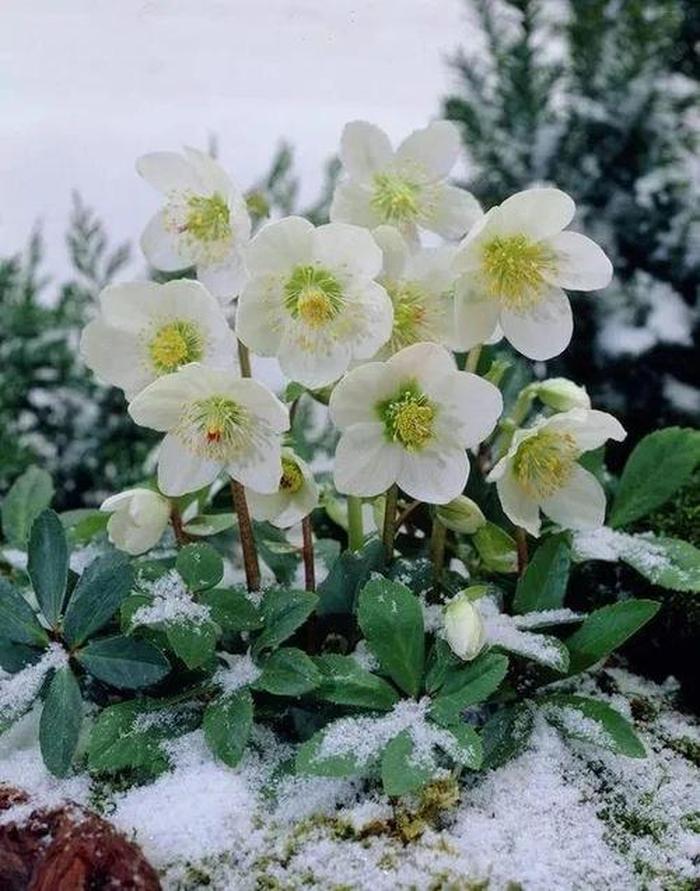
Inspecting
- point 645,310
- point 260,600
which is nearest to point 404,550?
point 260,600

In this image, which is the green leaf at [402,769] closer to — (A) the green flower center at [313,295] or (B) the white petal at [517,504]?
(B) the white petal at [517,504]

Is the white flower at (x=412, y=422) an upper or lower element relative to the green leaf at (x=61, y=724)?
upper

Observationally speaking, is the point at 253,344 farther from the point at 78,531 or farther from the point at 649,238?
the point at 649,238

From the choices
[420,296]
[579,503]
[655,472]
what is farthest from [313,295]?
[655,472]

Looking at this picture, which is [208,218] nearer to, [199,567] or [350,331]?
[350,331]

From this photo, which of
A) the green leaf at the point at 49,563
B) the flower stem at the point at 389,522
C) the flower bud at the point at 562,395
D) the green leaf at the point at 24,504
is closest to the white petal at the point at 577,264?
the flower bud at the point at 562,395

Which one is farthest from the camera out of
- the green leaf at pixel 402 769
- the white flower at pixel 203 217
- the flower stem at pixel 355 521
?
the flower stem at pixel 355 521
